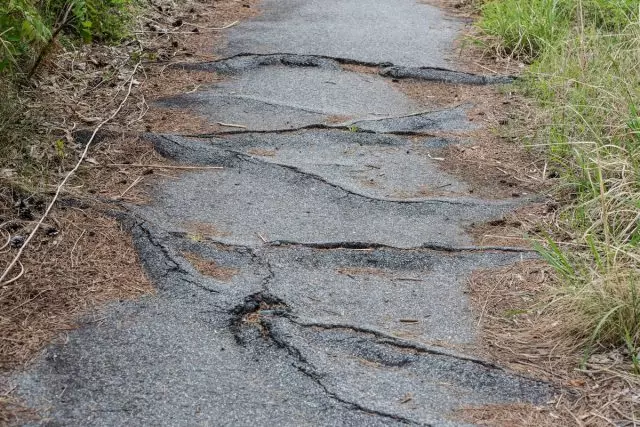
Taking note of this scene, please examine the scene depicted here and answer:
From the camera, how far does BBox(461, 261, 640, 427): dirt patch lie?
8.15 ft

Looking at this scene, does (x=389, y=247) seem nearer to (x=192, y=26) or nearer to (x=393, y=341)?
(x=393, y=341)

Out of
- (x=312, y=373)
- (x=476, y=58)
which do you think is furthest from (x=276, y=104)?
(x=312, y=373)

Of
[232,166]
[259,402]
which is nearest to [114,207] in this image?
[232,166]

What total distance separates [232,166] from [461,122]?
4.66 ft

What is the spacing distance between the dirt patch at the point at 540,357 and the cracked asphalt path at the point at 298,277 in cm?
7

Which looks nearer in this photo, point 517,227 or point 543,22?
point 517,227

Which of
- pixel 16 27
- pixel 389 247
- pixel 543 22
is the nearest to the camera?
pixel 389 247

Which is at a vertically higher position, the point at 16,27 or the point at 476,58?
the point at 16,27

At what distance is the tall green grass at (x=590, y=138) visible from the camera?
2775 millimetres

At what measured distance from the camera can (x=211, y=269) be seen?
10.5ft

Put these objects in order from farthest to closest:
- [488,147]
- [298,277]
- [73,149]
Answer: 1. [488,147]
2. [73,149]
3. [298,277]

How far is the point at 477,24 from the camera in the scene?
245 inches

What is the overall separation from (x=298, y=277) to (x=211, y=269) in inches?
13.2

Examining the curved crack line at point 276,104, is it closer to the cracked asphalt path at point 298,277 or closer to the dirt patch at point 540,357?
the cracked asphalt path at point 298,277
